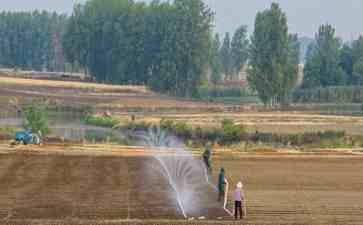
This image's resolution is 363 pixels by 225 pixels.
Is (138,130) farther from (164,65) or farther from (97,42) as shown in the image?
(97,42)

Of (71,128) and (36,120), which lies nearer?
(36,120)

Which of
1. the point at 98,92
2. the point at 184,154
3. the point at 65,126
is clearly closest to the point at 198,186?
the point at 184,154

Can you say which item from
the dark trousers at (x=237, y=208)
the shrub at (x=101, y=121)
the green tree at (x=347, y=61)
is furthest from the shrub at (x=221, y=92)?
the dark trousers at (x=237, y=208)

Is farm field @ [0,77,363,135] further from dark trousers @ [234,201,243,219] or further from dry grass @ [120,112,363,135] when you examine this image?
dark trousers @ [234,201,243,219]

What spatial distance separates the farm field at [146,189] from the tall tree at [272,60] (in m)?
68.3

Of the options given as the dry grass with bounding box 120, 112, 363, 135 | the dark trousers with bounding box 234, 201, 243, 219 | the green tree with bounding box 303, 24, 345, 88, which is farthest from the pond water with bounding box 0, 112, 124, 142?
the green tree with bounding box 303, 24, 345, 88

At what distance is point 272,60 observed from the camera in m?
123

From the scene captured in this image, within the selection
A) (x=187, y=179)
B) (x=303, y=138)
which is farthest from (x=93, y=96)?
(x=187, y=179)

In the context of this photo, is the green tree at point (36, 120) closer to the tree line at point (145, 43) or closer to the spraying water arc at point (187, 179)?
the spraying water arc at point (187, 179)

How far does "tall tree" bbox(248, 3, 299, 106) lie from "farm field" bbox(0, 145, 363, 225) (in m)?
68.3

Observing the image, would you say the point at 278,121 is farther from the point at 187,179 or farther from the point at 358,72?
the point at 358,72

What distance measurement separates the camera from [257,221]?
2952 cm

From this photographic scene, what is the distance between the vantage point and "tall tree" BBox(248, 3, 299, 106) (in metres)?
121

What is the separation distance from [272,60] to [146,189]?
87.9 metres
